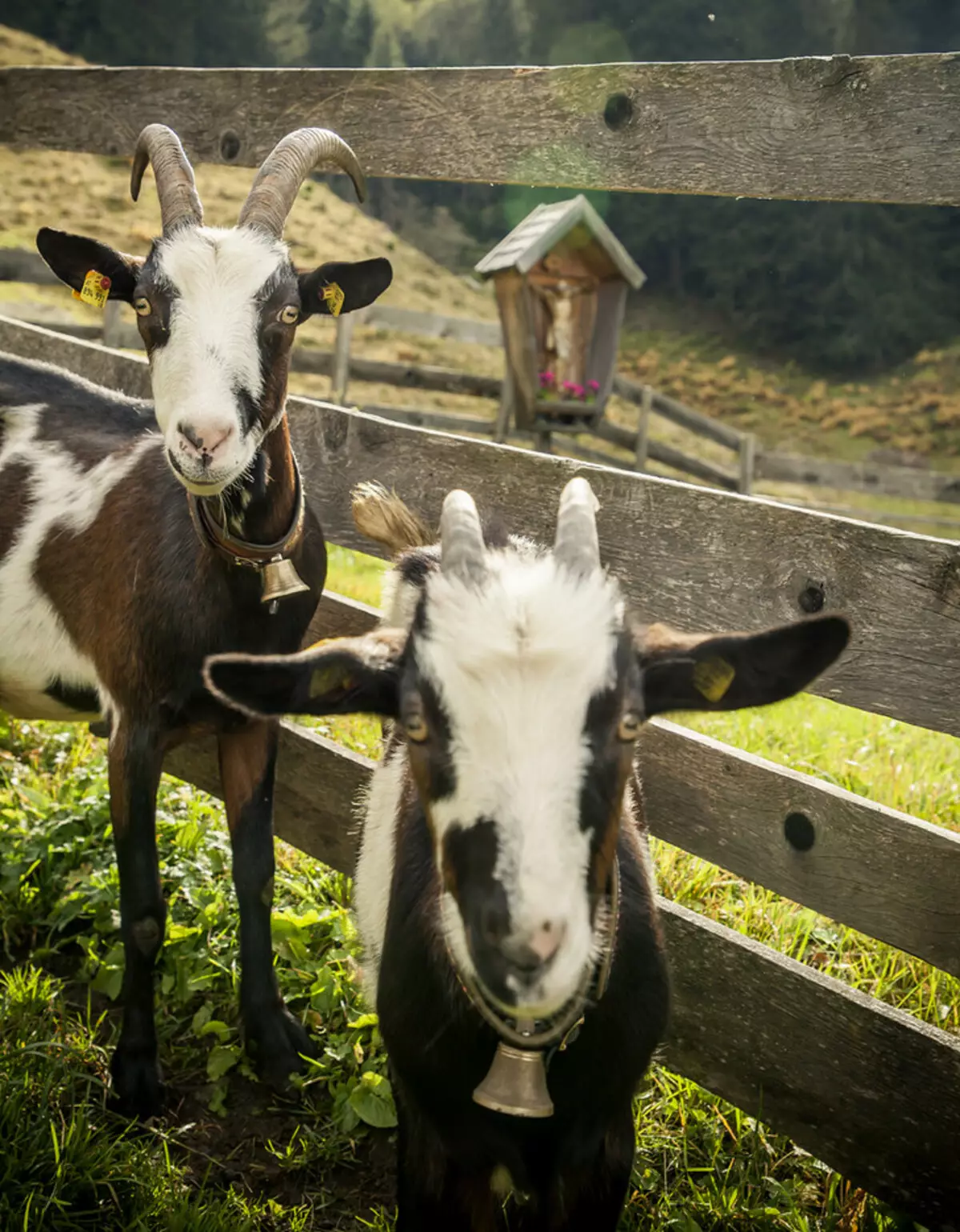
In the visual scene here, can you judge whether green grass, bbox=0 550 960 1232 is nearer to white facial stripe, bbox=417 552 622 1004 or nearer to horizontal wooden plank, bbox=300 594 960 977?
horizontal wooden plank, bbox=300 594 960 977

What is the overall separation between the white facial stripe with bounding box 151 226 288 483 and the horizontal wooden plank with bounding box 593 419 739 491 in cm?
1124

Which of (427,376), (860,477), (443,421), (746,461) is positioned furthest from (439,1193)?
(860,477)

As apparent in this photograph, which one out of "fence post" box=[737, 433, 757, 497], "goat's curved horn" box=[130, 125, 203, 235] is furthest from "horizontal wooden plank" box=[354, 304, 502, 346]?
"goat's curved horn" box=[130, 125, 203, 235]

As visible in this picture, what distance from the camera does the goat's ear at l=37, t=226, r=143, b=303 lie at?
3076 millimetres

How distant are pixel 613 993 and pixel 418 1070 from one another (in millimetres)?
435

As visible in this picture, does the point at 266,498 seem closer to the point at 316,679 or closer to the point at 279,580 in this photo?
the point at 279,580

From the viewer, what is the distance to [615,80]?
9.46 ft

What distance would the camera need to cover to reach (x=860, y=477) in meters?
17.1

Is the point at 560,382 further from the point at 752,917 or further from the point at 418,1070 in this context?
the point at 418,1070

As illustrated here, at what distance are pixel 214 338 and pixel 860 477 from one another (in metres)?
15.9

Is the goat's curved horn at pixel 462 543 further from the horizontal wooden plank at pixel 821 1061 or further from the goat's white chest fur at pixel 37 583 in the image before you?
the goat's white chest fur at pixel 37 583

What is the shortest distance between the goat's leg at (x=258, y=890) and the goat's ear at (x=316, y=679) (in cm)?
130

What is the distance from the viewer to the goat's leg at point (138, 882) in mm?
3000

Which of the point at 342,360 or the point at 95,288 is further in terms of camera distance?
the point at 342,360
